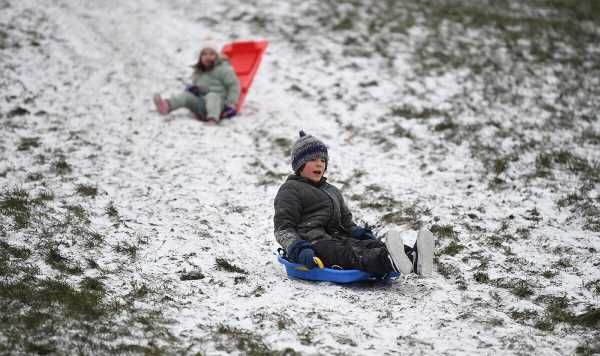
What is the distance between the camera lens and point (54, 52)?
930 centimetres

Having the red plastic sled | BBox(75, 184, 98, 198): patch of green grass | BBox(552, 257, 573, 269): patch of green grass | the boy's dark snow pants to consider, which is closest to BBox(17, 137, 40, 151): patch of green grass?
BBox(75, 184, 98, 198): patch of green grass

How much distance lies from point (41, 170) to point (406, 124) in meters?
4.64

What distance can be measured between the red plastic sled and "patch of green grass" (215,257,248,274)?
435 cm

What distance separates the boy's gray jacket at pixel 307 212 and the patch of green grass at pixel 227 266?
41 cm

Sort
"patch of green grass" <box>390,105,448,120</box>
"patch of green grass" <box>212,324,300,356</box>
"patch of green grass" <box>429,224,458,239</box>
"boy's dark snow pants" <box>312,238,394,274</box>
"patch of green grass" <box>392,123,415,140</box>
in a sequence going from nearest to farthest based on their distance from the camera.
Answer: "patch of green grass" <box>212,324,300,356</box> < "boy's dark snow pants" <box>312,238,394,274</box> < "patch of green grass" <box>429,224,458,239</box> < "patch of green grass" <box>392,123,415,140</box> < "patch of green grass" <box>390,105,448,120</box>

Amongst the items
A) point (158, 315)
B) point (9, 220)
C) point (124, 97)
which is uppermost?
point (158, 315)

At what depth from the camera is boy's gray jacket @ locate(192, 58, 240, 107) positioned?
26.5ft

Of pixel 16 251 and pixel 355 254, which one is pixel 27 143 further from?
pixel 355 254

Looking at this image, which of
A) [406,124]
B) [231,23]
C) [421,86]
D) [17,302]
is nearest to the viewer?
[17,302]

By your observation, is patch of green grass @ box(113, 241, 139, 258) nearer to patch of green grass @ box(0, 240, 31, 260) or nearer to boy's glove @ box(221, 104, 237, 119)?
patch of green grass @ box(0, 240, 31, 260)

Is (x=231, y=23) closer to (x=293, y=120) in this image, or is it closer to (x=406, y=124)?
(x=293, y=120)

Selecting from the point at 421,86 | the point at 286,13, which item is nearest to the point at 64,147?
A: the point at 421,86

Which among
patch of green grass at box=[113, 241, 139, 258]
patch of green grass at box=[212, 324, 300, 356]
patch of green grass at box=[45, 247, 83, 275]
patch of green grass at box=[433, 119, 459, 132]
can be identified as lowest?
patch of green grass at box=[433, 119, 459, 132]

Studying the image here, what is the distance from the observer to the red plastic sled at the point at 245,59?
8.61 m
